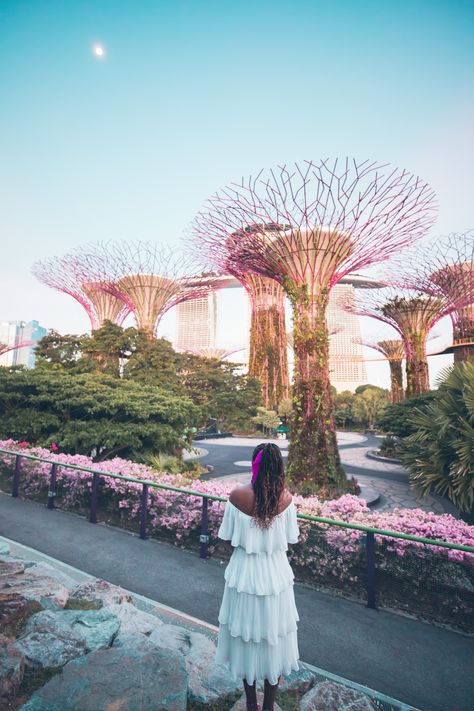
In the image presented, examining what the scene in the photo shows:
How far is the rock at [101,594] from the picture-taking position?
344cm

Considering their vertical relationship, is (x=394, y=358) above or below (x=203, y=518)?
above

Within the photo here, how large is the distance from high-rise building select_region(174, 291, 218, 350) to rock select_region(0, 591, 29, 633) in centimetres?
7705

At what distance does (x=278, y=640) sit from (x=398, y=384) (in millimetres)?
38985

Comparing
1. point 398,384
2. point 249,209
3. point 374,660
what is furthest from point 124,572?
point 398,384

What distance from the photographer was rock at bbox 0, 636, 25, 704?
7.37 feet

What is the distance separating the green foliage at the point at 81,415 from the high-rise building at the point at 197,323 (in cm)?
7026

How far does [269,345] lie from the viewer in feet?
121

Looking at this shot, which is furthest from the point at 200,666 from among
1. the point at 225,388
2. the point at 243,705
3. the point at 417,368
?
the point at 225,388

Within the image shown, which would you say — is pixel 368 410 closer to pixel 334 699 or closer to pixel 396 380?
pixel 396 380

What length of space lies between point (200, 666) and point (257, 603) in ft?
3.08

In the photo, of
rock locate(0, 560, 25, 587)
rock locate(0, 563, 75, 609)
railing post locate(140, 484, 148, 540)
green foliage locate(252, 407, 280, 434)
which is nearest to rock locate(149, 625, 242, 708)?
rock locate(0, 563, 75, 609)

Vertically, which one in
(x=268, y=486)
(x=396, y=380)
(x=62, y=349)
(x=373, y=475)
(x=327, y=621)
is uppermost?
(x=62, y=349)

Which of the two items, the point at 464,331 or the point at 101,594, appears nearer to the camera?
the point at 101,594

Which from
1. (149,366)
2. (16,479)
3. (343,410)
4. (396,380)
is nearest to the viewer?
(16,479)
